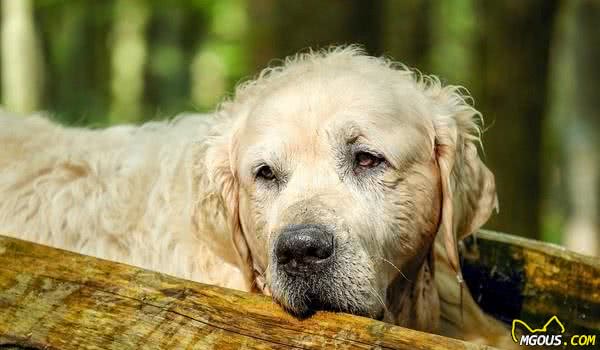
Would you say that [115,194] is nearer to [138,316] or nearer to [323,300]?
[323,300]

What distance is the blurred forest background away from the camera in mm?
8883

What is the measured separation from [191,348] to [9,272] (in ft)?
2.57

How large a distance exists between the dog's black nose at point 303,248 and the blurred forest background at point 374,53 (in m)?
1.91

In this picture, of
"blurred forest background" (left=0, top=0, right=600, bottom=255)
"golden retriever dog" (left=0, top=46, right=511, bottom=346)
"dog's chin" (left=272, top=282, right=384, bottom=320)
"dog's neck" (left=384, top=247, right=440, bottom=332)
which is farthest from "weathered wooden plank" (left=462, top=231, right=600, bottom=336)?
"blurred forest background" (left=0, top=0, right=600, bottom=255)

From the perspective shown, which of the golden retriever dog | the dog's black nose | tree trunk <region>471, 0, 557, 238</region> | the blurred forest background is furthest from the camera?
tree trunk <region>471, 0, 557, 238</region>

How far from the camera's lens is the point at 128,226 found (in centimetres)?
491

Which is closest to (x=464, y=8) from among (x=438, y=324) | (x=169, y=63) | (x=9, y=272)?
(x=169, y=63)

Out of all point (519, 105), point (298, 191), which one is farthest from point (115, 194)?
point (519, 105)

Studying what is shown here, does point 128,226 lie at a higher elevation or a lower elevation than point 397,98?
lower

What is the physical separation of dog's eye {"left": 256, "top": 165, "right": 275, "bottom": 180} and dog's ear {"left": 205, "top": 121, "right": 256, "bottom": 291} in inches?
11.1

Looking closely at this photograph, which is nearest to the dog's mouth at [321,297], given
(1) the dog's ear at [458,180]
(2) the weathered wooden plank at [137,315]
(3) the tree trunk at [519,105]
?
(2) the weathered wooden plank at [137,315]

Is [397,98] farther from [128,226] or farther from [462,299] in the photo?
[128,226]

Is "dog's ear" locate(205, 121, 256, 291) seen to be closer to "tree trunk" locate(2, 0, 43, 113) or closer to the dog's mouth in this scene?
the dog's mouth

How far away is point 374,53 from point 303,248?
516 cm
